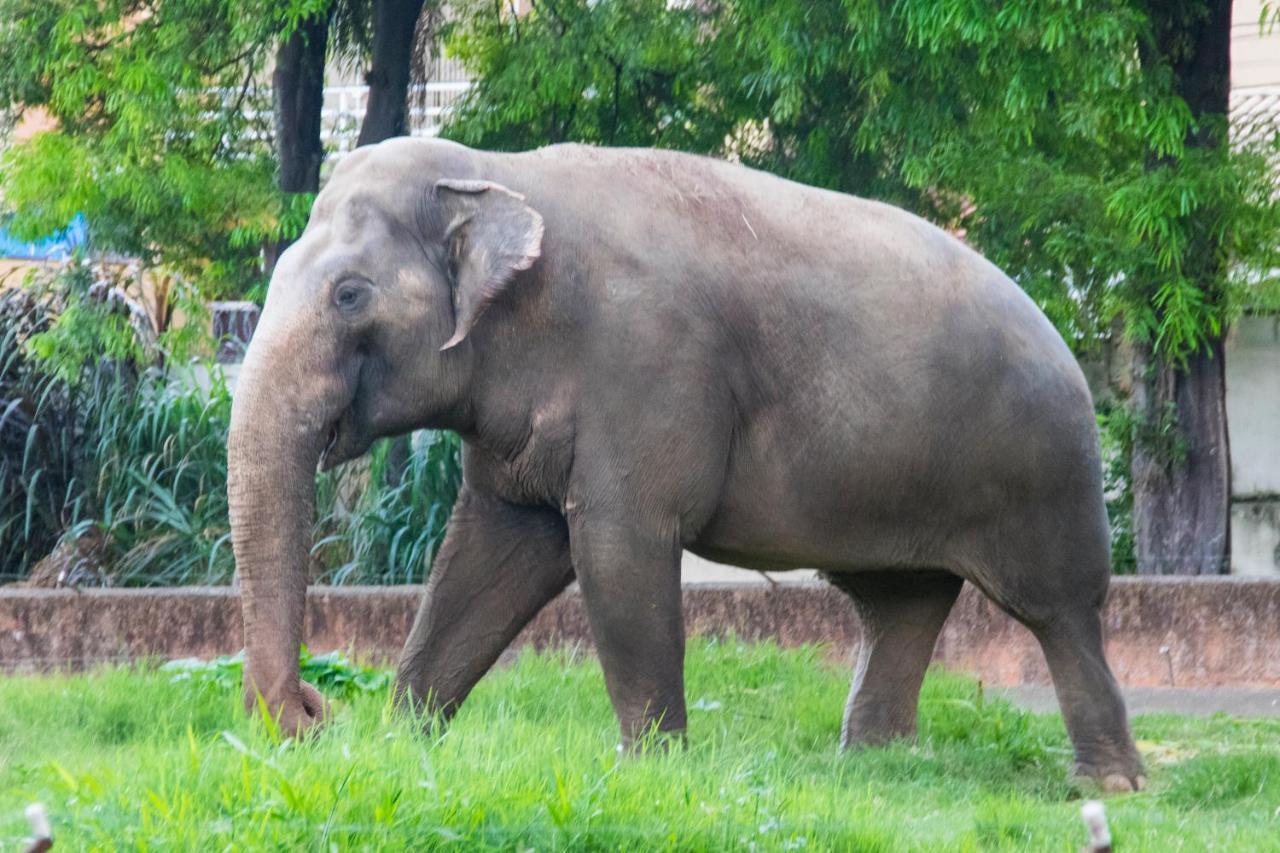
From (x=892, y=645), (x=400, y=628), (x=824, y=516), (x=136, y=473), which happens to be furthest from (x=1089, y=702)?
(x=136, y=473)

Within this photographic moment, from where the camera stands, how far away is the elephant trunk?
5.61m

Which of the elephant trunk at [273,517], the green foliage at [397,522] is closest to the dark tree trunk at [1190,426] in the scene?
the green foliage at [397,522]

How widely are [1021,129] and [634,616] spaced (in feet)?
14.2

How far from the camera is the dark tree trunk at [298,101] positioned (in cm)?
1075

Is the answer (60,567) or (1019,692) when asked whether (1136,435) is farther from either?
(60,567)

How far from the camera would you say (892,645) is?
7.22 m

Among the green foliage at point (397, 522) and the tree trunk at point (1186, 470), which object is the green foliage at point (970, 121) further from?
the green foliage at point (397, 522)

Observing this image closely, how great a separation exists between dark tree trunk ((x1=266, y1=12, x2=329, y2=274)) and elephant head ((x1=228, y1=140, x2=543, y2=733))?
4.49m

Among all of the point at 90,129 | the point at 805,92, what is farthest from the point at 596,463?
the point at 90,129

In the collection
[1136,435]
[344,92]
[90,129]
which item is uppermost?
[344,92]

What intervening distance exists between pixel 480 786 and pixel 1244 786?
2885 millimetres

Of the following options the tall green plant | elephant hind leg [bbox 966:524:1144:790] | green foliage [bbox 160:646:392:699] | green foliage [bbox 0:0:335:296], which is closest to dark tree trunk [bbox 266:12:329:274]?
green foliage [bbox 0:0:335:296]

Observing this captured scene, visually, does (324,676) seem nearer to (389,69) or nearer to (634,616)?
(634,616)

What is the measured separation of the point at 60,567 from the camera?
10.7 m
